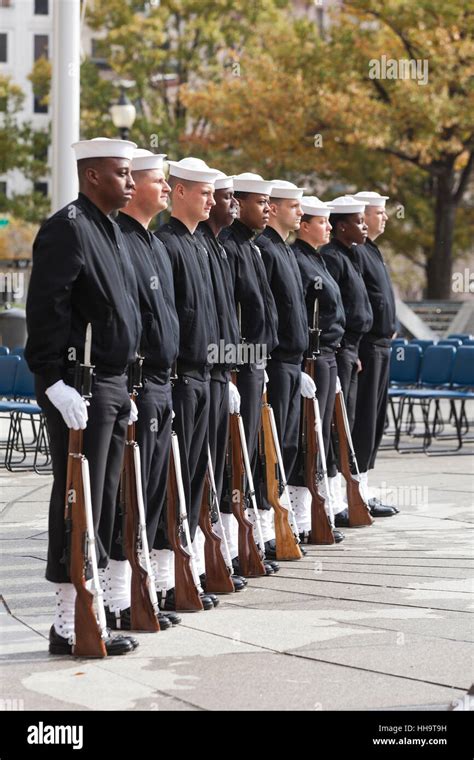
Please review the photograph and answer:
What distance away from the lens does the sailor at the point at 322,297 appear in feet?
32.9

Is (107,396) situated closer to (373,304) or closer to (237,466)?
(237,466)

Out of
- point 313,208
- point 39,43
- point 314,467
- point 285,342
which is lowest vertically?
point 314,467

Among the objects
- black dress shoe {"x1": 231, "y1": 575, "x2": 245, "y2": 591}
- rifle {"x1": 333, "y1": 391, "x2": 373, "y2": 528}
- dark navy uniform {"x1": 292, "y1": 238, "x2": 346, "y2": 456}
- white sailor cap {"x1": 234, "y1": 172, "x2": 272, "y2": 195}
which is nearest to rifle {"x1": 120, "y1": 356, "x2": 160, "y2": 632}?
black dress shoe {"x1": 231, "y1": 575, "x2": 245, "y2": 591}

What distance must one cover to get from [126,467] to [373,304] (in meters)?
4.65

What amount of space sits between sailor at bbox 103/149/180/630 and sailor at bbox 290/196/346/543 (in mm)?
2702

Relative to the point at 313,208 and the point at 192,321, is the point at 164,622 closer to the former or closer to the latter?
the point at 192,321

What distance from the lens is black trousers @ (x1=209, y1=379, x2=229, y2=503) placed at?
26.4ft

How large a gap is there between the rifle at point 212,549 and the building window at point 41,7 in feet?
219

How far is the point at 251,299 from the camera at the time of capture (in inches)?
344

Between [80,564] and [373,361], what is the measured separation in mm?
5209

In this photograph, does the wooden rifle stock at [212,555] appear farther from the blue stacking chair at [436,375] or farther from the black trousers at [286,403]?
the blue stacking chair at [436,375]

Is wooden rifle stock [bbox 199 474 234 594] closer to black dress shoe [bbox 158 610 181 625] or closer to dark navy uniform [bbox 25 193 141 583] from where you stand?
black dress shoe [bbox 158 610 181 625]

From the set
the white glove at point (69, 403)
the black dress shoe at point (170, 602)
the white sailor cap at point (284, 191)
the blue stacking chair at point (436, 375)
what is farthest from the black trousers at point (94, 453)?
the blue stacking chair at point (436, 375)

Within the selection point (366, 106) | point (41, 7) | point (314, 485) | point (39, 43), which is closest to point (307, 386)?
point (314, 485)
